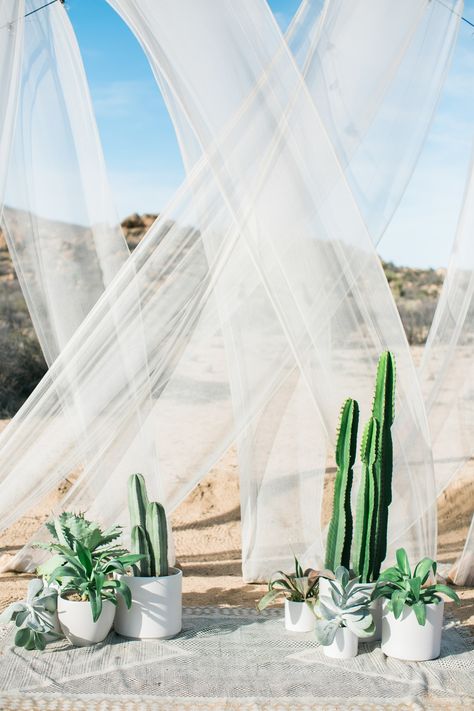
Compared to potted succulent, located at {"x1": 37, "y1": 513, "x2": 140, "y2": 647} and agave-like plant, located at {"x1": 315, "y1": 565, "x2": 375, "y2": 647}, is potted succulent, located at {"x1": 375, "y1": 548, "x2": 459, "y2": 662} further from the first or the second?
potted succulent, located at {"x1": 37, "y1": 513, "x2": 140, "y2": 647}

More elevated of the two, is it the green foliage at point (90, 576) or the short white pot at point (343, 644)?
the green foliage at point (90, 576)

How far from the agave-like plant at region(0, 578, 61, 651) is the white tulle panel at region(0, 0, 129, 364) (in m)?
1.15

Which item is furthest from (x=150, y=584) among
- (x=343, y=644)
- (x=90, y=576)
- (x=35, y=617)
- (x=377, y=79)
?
(x=377, y=79)

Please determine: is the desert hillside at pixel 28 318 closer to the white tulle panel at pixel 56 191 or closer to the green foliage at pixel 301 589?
the white tulle panel at pixel 56 191

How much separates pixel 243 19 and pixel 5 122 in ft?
2.98

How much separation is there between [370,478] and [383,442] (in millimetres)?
120

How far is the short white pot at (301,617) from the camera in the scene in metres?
2.72

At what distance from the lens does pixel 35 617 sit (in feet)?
8.34

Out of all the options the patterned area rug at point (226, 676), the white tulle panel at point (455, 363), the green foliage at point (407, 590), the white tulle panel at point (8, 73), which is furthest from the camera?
the white tulle panel at point (455, 363)

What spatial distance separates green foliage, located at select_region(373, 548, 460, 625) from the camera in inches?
97.3

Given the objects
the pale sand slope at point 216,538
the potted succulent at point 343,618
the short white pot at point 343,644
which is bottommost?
the pale sand slope at point 216,538

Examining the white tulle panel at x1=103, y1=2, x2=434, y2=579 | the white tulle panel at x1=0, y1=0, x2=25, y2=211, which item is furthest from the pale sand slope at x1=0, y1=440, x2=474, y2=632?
the white tulle panel at x1=0, y1=0, x2=25, y2=211

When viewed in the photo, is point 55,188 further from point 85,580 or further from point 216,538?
point 216,538

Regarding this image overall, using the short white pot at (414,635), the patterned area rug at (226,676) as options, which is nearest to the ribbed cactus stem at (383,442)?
the short white pot at (414,635)
